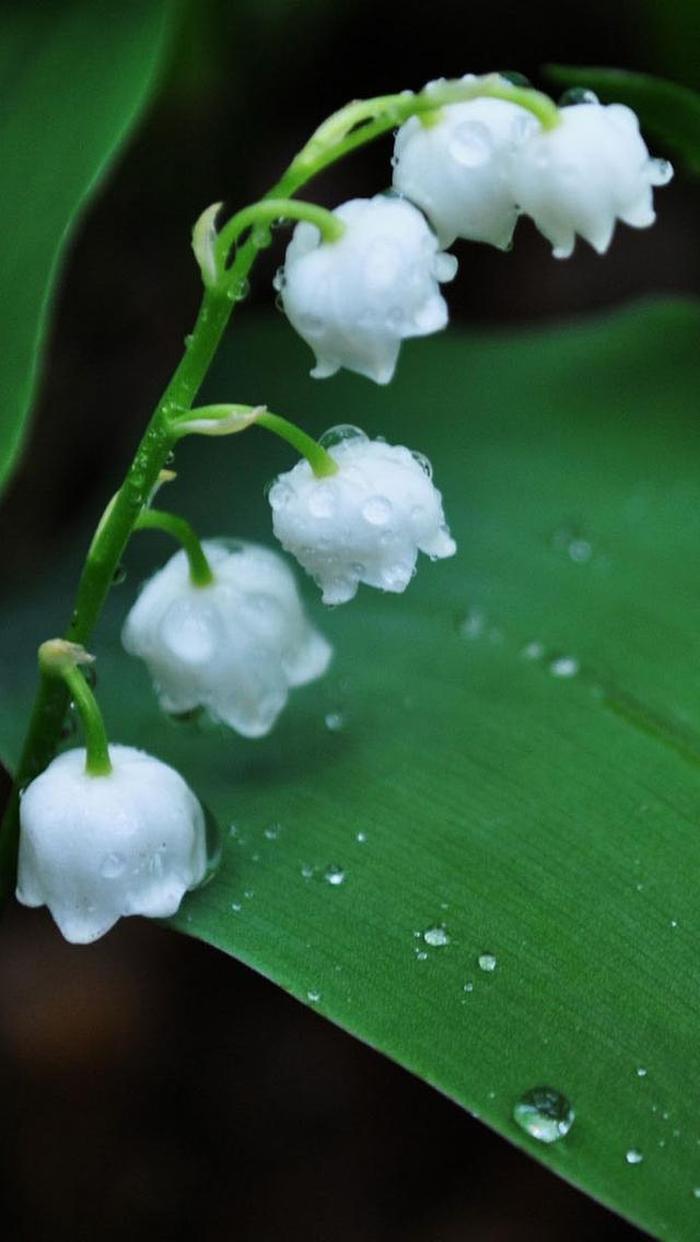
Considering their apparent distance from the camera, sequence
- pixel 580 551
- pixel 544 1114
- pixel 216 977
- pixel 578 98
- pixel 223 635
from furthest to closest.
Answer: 1. pixel 216 977
2. pixel 580 551
3. pixel 223 635
4. pixel 578 98
5. pixel 544 1114

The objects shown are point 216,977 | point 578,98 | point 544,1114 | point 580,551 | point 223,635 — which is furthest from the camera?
point 216,977

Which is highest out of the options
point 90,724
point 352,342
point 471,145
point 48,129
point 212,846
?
point 471,145

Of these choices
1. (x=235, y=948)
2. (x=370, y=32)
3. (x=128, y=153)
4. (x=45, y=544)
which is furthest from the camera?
(x=370, y=32)

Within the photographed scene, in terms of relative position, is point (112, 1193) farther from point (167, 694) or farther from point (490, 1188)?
point (167, 694)

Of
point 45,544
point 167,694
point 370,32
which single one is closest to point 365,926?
point 167,694

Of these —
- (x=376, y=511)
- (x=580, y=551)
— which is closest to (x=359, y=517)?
(x=376, y=511)

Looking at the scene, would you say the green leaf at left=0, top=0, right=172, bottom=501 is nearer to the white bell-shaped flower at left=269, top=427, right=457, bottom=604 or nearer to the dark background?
the white bell-shaped flower at left=269, top=427, right=457, bottom=604

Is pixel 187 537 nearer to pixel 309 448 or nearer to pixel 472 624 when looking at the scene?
pixel 309 448
